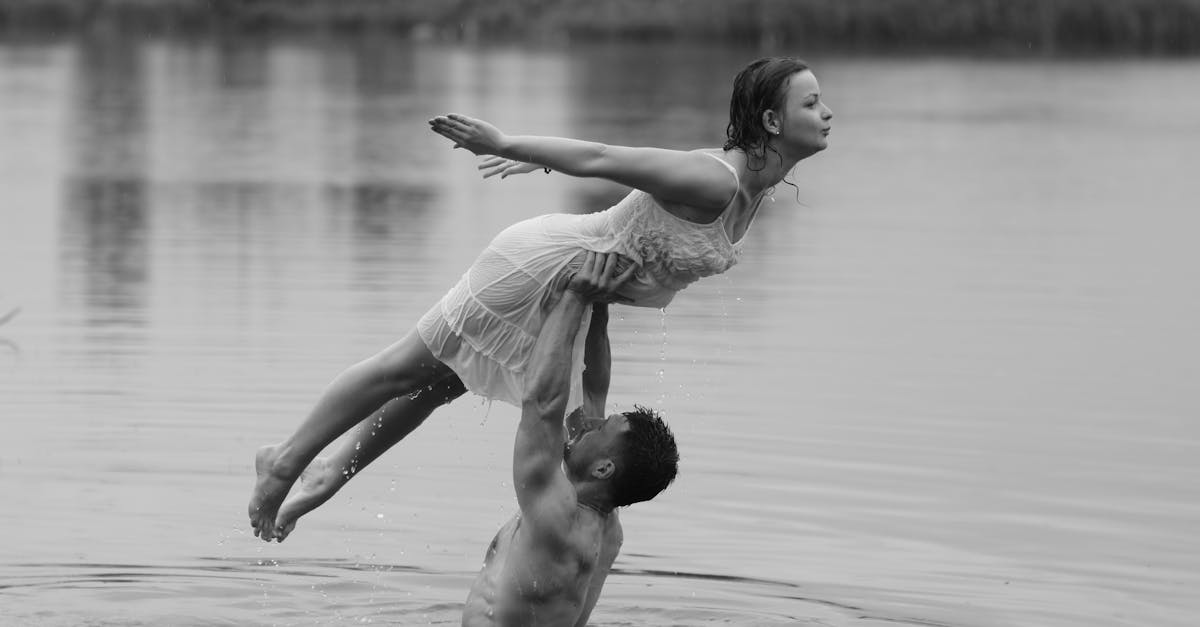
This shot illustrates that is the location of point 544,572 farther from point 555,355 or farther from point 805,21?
point 805,21

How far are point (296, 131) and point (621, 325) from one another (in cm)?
2022

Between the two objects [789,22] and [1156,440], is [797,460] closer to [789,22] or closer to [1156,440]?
[1156,440]

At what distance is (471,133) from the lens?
6.14 metres

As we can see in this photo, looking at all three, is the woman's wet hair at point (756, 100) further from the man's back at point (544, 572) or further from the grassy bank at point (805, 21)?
the grassy bank at point (805, 21)

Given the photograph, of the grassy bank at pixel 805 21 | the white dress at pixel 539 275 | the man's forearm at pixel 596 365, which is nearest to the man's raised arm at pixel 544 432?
the white dress at pixel 539 275

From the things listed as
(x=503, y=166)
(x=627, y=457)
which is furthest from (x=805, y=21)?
(x=627, y=457)

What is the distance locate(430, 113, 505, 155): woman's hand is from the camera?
6105 mm

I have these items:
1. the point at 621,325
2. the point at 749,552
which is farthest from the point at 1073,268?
the point at 749,552

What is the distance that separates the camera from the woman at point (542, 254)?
638 cm

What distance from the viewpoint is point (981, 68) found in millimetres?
62688

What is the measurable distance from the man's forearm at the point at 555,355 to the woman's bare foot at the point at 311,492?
4.12 ft

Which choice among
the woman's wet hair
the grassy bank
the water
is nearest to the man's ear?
the woman's wet hair

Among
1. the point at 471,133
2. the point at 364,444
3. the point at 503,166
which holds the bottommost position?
the point at 364,444

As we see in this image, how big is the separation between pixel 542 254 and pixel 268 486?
4.45 ft
